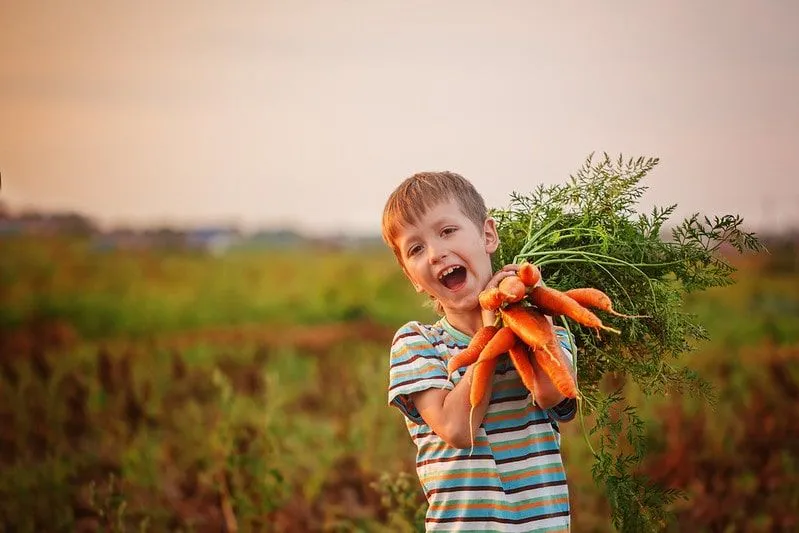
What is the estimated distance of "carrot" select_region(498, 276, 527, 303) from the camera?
2479 millimetres

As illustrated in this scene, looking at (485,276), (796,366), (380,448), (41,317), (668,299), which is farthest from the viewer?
(41,317)

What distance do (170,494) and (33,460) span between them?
107cm

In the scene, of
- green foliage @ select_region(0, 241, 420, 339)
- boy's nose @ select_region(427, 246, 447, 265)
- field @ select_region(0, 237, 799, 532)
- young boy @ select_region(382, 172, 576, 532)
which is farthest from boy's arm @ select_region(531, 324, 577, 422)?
green foliage @ select_region(0, 241, 420, 339)

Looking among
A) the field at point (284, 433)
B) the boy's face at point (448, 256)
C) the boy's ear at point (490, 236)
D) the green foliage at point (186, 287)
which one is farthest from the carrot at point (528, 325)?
the green foliage at point (186, 287)

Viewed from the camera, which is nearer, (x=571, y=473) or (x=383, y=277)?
(x=571, y=473)

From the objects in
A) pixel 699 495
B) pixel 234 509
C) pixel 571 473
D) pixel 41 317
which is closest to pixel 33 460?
pixel 234 509

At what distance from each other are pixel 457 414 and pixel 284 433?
139 inches

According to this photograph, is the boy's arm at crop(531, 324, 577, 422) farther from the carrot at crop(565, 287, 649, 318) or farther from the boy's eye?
the boy's eye

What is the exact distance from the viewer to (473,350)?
2.57 metres

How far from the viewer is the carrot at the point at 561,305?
2.59 metres

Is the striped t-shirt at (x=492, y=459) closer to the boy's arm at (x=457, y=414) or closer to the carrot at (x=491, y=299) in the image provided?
the boy's arm at (x=457, y=414)

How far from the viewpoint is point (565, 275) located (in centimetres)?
302

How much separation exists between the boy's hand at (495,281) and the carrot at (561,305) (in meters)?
0.07

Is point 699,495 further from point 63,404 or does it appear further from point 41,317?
point 41,317
